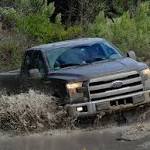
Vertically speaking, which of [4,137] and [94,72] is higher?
[94,72]

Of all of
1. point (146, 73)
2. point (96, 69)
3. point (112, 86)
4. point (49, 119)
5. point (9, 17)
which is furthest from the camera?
point (9, 17)

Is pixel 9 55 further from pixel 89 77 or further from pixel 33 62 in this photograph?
pixel 89 77

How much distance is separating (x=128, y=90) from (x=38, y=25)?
38.2ft

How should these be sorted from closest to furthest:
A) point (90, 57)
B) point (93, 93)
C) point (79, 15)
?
point (93, 93) → point (90, 57) → point (79, 15)

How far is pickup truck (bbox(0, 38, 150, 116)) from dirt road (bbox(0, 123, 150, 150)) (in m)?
0.41

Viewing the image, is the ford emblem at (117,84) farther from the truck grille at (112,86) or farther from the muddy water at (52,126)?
the muddy water at (52,126)

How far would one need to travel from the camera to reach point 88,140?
417 inches

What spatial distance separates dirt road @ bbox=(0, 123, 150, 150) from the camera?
32.8 feet

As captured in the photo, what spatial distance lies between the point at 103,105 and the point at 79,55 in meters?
1.68

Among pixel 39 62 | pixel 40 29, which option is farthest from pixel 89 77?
pixel 40 29

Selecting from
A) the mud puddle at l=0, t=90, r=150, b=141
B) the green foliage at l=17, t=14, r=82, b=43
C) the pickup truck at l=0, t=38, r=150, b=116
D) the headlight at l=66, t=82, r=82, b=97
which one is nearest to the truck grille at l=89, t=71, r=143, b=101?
the pickup truck at l=0, t=38, r=150, b=116

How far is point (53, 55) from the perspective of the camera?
1259 centimetres

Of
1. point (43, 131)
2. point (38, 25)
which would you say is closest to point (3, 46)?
point (38, 25)

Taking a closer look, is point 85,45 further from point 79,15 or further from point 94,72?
point 79,15
